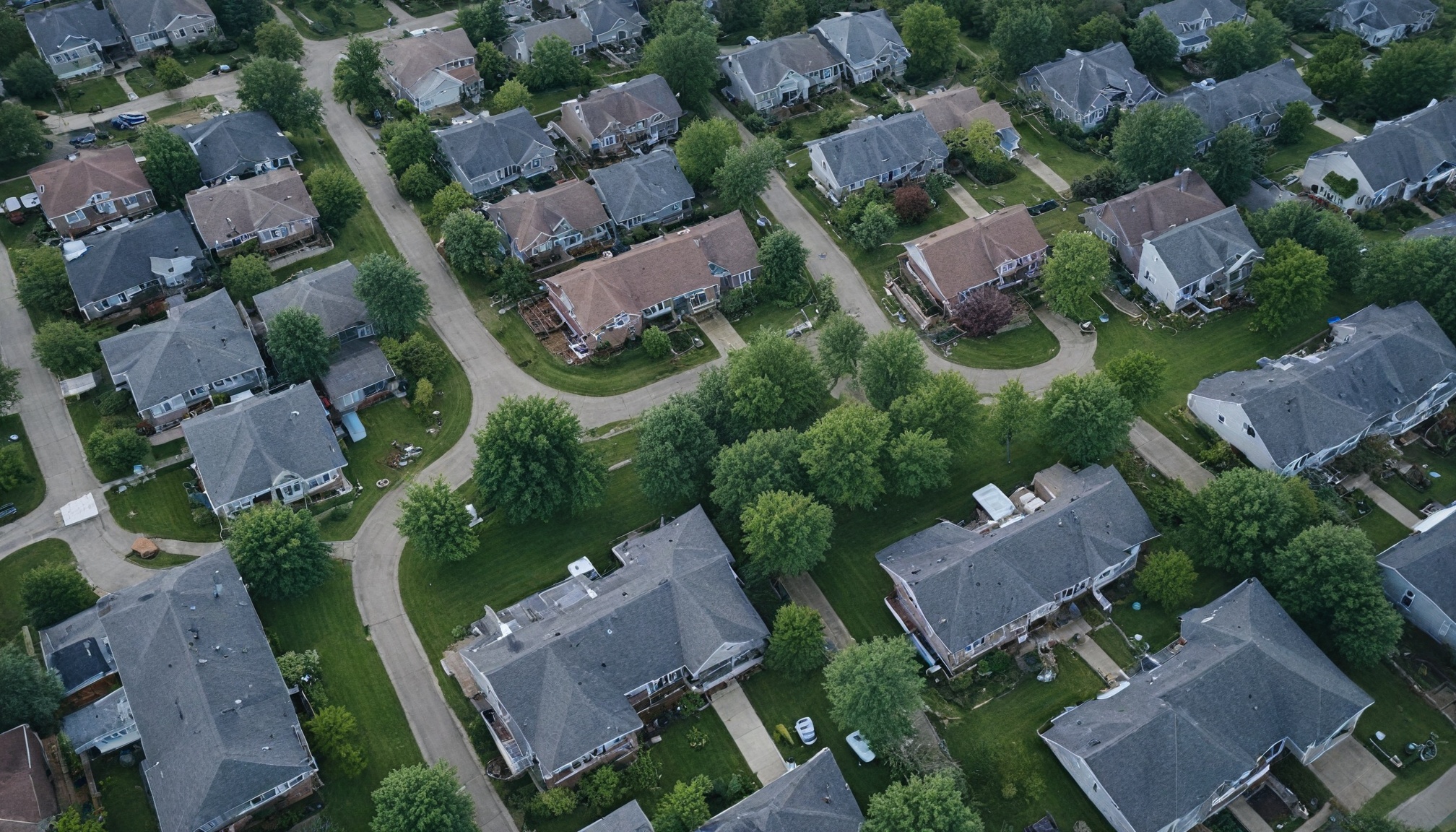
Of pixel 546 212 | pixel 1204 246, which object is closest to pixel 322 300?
pixel 546 212

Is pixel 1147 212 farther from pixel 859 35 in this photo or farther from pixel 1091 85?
pixel 859 35

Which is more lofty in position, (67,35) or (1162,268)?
(67,35)

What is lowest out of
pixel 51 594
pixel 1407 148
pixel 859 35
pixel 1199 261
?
pixel 51 594

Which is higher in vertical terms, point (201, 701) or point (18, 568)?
point (201, 701)

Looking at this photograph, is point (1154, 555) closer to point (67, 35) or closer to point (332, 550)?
point (332, 550)

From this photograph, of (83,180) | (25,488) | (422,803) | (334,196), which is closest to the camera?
(422,803)

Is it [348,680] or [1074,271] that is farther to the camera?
[1074,271]

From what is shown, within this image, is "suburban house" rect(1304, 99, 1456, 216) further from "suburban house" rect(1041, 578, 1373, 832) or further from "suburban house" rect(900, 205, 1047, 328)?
"suburban house" rect(1041, 578, 1373, 832)

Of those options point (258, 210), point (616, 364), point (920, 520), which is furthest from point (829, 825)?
point (258, 210)
